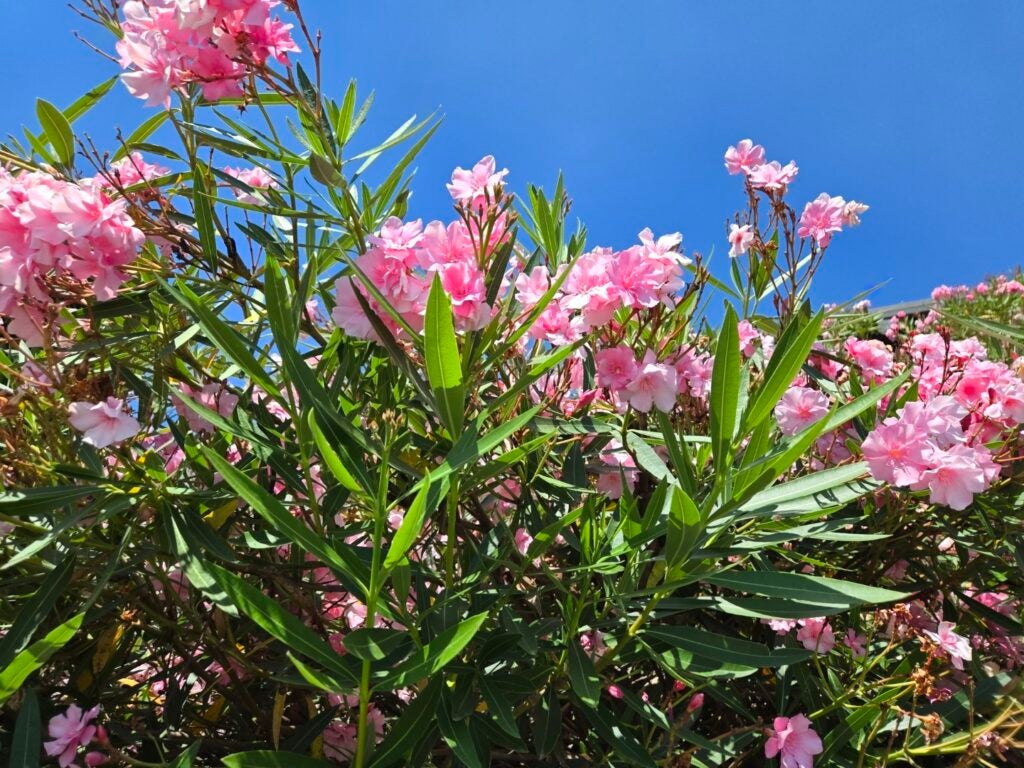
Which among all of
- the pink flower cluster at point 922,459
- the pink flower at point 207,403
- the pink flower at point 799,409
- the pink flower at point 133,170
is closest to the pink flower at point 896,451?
the pink flower cluster at point 922,459

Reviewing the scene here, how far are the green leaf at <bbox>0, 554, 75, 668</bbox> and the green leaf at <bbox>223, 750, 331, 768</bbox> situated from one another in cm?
37

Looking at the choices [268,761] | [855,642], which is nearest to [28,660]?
[268,761]

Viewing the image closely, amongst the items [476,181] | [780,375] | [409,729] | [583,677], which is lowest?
[409,729]

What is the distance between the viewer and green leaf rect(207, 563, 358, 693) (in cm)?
87

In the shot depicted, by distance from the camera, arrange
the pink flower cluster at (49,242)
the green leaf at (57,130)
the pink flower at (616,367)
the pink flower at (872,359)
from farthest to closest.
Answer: the pink flower at (872,359) → the green leaf at (57,130) → the pink flower at (616,367) → the pink flower cluster at (49,242)

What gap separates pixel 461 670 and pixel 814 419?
2.43 ft

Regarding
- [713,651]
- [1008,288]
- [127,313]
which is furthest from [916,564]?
[1008,288]

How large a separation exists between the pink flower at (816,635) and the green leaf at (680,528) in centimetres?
72

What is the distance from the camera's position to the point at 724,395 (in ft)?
3.25

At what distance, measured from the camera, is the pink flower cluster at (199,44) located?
1.25 meters

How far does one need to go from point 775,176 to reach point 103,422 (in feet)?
4.88

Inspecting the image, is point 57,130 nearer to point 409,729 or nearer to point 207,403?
point 207,403

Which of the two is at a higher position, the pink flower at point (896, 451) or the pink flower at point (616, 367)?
the pink flower at point (616, 367)

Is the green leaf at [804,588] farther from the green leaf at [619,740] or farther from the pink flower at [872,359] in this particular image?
the pink flower at [872,359]
